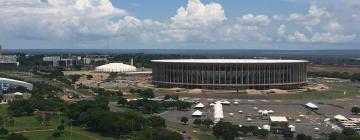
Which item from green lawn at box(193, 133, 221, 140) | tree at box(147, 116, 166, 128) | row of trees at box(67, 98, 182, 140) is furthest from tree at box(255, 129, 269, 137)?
tree at box(147, 116, 166, 128)

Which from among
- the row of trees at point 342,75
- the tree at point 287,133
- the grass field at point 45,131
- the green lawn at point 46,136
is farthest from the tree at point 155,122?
the row of trees at point 342,75

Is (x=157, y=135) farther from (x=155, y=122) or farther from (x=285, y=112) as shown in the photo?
(x=285, y=112)

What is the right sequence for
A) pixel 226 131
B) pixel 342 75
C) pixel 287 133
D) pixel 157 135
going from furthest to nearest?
pixel 342 75 < pixel 287 133 < pixel 226 131 < pixel 157 135

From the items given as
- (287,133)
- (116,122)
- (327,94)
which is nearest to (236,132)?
(287,133)

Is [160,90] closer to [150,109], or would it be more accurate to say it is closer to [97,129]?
[150,109]

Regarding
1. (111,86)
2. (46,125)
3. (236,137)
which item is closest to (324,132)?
(236,137)

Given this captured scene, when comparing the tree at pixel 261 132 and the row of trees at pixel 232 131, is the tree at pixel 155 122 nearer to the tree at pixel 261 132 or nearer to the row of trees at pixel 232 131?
the row of trees at pixel 232 131
